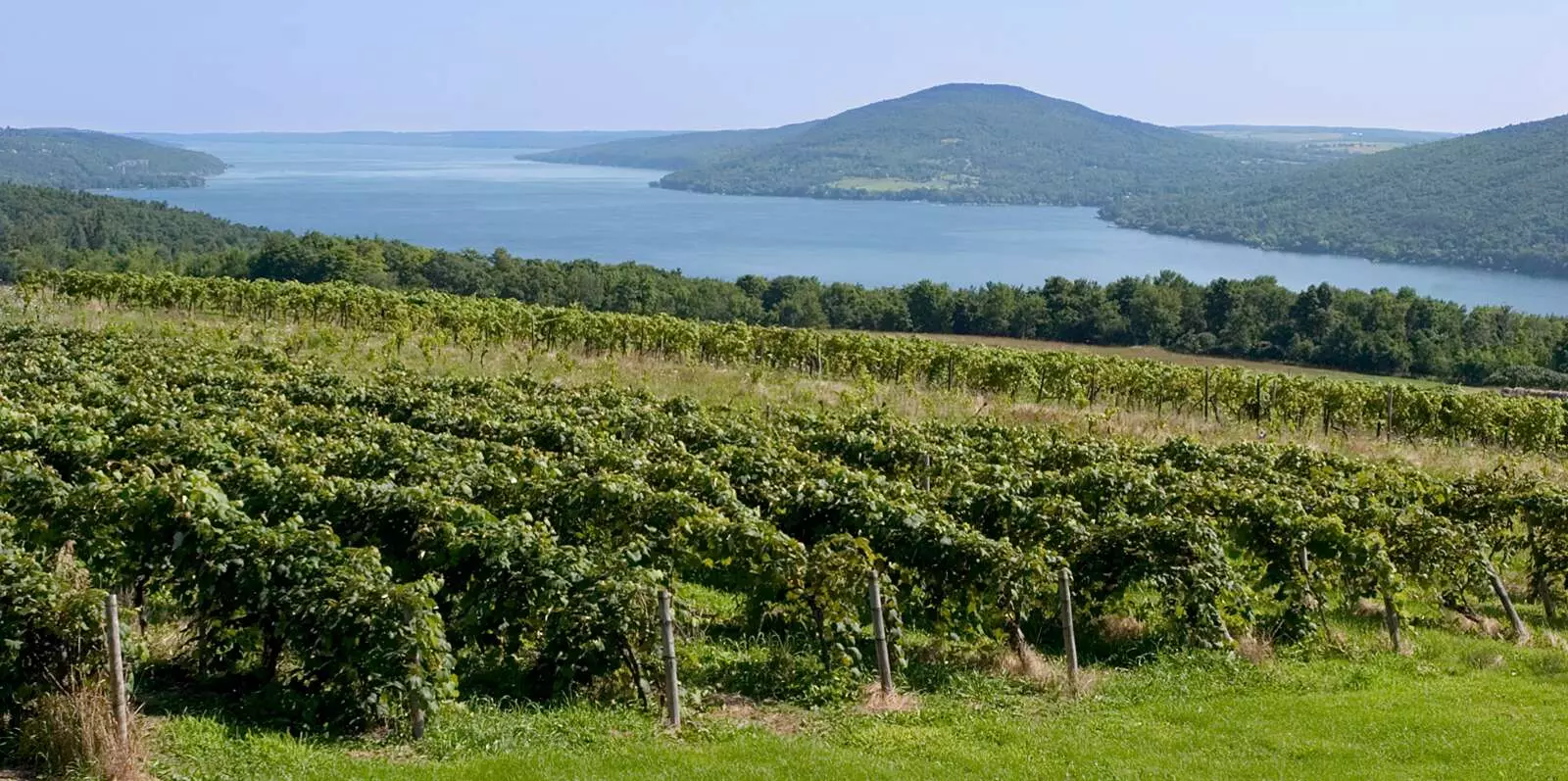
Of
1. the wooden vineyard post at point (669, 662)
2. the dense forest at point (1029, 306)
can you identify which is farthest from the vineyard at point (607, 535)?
the dense forest at point (1029, 306)

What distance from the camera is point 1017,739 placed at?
9531mm

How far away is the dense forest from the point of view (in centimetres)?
7312

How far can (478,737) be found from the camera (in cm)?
899

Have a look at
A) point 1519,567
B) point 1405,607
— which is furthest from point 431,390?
point 1519,567

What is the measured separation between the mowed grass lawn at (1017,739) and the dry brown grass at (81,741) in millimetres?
284

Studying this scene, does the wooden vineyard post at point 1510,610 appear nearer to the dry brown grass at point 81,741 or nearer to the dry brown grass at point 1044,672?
the dry brown grass at point 1044,672

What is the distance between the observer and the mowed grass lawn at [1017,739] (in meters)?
8.55

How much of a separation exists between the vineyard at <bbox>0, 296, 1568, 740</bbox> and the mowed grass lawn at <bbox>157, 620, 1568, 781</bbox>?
58 cm

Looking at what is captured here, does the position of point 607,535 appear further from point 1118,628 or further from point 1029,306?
point 1029,306

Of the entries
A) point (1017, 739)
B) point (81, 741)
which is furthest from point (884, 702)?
point (81, 741)

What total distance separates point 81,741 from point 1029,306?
254ft

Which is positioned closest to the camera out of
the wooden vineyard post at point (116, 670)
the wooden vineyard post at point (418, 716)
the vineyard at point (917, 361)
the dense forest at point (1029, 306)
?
the wooden vineyard post at point (116, 670)

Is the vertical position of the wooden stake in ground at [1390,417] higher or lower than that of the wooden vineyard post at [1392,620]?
lower

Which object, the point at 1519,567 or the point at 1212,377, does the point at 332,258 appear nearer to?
the point at 1212,377
